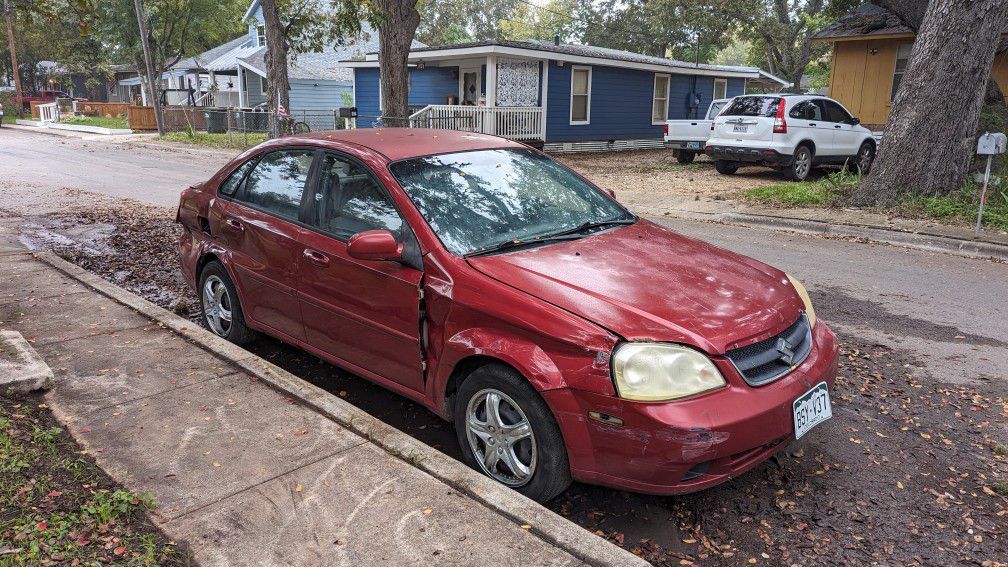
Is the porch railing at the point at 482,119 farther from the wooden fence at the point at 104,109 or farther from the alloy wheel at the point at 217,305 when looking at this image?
the wooden fence at the point at 104,109

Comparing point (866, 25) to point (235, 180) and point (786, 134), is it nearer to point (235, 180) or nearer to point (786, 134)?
point (786, 134)

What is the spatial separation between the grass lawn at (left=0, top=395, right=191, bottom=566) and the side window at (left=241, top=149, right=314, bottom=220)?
1748mm

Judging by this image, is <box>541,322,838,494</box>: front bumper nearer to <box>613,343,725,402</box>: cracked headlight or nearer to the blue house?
<box>613,343,725,402</box>: cracked headlight

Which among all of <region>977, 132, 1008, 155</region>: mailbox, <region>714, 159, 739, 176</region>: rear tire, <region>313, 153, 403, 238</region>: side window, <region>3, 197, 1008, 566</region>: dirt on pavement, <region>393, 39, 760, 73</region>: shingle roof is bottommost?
<region>3, 197, 1008, 566</region>: dirt on pavement

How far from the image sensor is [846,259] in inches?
334

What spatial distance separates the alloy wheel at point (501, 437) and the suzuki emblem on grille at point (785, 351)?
1.15 metres

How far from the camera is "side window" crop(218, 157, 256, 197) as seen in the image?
504cm

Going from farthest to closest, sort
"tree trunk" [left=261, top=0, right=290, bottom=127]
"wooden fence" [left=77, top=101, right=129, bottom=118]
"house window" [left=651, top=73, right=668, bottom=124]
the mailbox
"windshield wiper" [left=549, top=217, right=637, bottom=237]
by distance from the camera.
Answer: "wooden fence" [left=77, top=101, right=129, bottom=118], "house window" [left=651, top=73, right=668, bottom=124], "tree trunk" [left=261, top=0, right=290, bottom=127], the mailbox, "windshield wiper" [left=549, top=217, right=637, bottom=237]

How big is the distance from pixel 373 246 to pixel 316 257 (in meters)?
0.75

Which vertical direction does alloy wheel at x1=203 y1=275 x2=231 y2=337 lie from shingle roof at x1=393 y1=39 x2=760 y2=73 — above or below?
Answer: below

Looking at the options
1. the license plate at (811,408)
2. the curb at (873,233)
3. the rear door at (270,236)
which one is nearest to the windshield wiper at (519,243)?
the rear door at (270,236)

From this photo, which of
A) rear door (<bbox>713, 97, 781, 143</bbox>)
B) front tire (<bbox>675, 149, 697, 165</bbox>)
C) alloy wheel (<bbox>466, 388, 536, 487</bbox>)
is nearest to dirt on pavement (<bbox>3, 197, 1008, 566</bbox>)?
alloy wheel (<bbox>466, 388, 536, 487</bbox>)

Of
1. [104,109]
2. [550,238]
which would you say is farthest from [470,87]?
[104,109]

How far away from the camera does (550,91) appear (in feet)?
76.3
